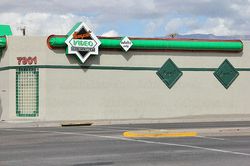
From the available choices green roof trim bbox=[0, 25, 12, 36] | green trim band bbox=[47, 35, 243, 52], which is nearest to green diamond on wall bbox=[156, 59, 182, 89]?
green trim band bbox=[47, 35, 243, 52]

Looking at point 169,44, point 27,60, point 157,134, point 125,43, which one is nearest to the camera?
point 157,134

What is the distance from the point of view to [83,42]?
2997 cm

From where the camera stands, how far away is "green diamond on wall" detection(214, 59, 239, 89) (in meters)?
32.8

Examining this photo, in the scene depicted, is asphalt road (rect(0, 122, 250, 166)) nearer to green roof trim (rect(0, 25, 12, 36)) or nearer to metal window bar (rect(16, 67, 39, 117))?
metal window bar (rect(16, 67, 39, 117))

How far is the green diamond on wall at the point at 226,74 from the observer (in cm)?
3275

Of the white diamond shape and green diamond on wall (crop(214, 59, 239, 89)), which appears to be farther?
green diamond on wall (crop(214, 59, 239, 89))

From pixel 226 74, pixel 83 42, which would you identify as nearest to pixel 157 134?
pixel 83 42

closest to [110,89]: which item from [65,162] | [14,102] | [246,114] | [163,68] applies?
[163,68]

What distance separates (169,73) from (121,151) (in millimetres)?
18506

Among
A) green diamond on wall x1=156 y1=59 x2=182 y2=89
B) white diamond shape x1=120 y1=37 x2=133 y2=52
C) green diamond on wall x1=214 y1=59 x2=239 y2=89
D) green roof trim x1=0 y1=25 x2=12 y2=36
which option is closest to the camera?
white diamond shape x1=120 y1=37 x2=133 y2=52

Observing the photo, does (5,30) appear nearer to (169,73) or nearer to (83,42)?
(83,42)

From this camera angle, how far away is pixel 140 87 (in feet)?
103

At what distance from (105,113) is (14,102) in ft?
18.0

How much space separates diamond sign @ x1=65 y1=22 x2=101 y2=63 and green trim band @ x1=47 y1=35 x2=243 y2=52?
47cm
